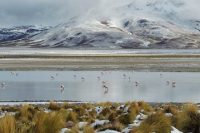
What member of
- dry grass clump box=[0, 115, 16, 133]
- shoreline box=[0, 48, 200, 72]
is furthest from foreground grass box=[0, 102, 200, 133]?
shoreline box=[0, 48, 200, 72]

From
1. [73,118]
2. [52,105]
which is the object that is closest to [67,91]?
[52,105]

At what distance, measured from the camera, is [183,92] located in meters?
27.1

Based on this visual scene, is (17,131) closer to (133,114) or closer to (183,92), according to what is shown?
(133,114)

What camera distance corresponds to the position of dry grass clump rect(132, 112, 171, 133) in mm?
8266

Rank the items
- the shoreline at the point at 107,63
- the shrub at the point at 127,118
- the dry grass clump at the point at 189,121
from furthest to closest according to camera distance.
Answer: the shoreline at the point at 107,63 → the shrub at the point at 127,118 → the dry grass clump at the point at 189,121

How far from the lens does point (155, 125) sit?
28.4 feet

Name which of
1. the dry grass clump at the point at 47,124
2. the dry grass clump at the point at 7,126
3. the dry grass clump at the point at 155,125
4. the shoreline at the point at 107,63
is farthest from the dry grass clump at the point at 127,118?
the shoreline at the point at 107,63

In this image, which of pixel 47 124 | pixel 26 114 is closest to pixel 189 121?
pixel 47 124

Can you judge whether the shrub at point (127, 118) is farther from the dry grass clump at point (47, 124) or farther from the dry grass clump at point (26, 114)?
the dry grass clump at point (47, 124)

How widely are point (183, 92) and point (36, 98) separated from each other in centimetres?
823

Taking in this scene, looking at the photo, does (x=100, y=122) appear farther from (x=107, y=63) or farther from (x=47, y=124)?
(x=107, y=63)

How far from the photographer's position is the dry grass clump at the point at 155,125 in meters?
8.27

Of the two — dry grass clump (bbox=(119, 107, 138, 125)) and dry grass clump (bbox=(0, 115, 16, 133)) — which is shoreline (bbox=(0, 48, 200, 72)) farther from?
dry grass clump (bbox=(0, 115, 16, 133))

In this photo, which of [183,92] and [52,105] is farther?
[183,92]
